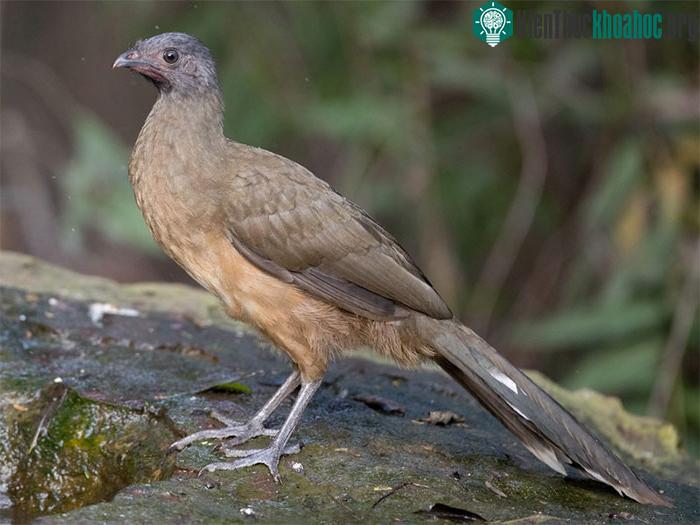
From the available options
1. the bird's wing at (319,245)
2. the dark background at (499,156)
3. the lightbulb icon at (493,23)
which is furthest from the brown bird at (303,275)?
the lightbulb icon at (493,23)

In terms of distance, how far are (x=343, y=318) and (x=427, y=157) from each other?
3.27 meters

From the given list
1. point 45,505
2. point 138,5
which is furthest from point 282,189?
point 138,5

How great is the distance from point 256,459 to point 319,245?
0.84 meters

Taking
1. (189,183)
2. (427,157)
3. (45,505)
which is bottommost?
(45,505)

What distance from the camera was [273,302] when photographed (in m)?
3.80

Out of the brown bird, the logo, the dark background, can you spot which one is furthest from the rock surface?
the logo

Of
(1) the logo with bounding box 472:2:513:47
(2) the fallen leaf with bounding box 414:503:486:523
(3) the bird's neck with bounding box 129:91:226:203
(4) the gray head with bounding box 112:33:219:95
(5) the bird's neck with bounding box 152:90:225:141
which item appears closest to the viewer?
(2) the fallen leaf with bounding box 414:503:486:523

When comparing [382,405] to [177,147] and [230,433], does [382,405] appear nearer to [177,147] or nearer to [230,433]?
[230,433]

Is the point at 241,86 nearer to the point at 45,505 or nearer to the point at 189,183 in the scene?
the point at 189,183

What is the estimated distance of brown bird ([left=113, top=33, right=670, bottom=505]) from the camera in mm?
3793

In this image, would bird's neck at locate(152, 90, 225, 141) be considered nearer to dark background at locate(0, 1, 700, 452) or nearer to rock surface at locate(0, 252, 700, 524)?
rock surface at locate(0, 252, 700, 524)

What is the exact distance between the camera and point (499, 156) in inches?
301

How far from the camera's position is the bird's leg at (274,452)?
11.3ft

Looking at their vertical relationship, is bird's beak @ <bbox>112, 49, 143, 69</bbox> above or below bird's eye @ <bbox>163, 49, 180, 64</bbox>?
below
